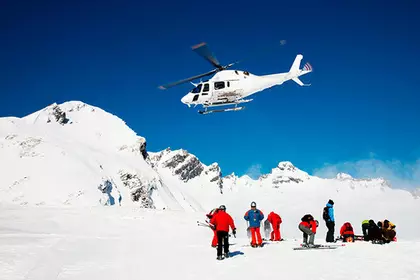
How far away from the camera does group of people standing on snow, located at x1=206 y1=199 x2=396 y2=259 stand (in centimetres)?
1469

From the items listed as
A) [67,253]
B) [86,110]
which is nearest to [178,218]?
[67,253]

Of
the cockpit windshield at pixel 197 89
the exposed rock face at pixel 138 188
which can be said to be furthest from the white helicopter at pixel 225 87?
the exposed rock face at pixel 138 188

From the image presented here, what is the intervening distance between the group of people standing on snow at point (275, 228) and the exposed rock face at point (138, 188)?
131274 millimetres

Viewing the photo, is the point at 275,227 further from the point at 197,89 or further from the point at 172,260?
the point at 197,89

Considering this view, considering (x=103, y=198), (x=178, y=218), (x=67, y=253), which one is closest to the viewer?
(x=67, y=253)

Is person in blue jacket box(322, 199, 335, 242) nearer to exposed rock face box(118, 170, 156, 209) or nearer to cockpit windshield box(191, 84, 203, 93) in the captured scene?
cockpit windshield box(191, 84, 203, 93)

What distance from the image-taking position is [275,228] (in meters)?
20.5

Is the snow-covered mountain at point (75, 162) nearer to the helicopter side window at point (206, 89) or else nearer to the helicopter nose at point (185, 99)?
the helicopter nose at point (185, 99)

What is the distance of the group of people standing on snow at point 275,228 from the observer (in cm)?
1469

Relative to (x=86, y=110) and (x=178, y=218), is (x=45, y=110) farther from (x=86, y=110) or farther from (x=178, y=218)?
(x=178, y=218)

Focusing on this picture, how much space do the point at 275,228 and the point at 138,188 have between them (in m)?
135

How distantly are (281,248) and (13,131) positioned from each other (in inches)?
5755

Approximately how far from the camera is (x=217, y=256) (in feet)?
46.5

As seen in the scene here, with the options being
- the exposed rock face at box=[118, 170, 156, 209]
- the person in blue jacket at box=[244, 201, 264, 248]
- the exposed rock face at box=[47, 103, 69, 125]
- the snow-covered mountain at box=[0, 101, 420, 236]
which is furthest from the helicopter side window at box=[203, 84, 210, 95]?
the exposed rock face at box=[47, 103, 69, 125]
